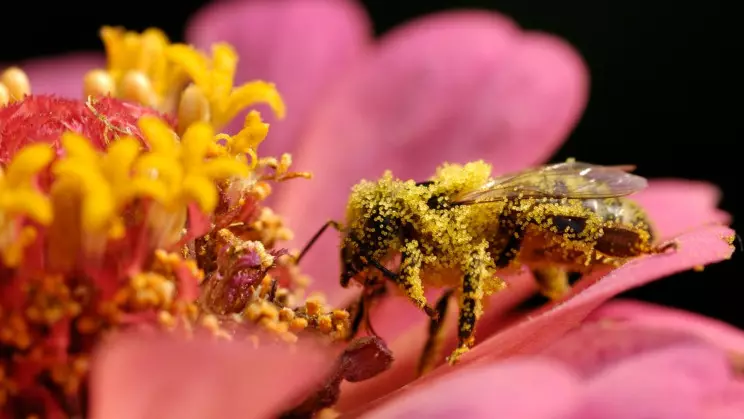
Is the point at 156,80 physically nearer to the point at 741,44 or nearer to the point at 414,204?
the point at 414,204

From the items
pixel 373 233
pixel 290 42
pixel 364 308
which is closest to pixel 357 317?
pixel 364 308

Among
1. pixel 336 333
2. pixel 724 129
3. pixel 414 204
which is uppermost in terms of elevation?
pixel 414 204

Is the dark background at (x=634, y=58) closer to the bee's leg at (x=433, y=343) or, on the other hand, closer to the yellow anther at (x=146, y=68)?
the yellow anther at (x=146, y=68)

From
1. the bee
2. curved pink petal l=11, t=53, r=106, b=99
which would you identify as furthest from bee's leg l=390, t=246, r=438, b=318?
curved pink petal l=11, t=53, r=106, b=99

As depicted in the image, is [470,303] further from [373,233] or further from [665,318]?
[665,318]

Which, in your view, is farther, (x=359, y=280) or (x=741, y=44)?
(x=741, y=44)

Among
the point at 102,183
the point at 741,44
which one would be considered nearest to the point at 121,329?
the point at 102,183

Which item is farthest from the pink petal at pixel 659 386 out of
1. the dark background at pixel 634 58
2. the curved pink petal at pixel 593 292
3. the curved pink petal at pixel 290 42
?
the dark background at pixel 634 58
